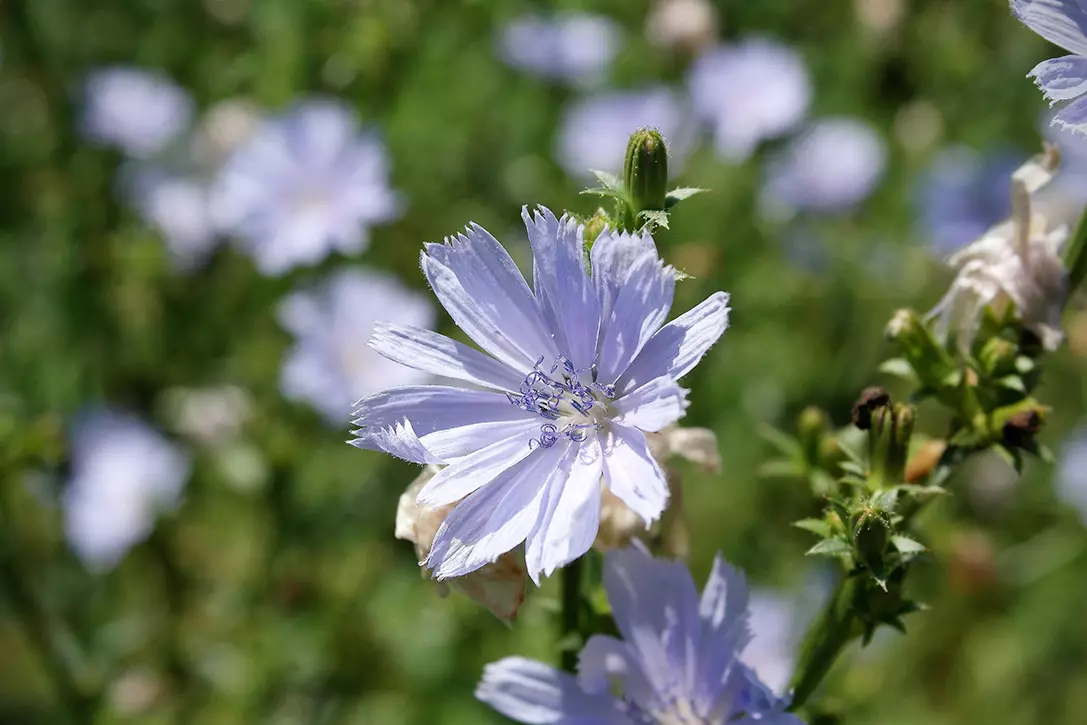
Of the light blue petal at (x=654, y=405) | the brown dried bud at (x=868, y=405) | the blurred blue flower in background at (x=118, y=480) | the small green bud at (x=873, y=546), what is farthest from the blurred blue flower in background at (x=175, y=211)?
the small green bud at (x=873, y=546)

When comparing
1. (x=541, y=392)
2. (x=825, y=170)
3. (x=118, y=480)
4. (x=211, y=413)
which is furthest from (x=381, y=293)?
(x=541, y=392)

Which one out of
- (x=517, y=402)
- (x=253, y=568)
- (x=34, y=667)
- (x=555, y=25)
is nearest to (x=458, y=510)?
(x=517, y=402)

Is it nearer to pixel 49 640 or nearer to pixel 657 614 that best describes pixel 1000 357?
pixel 657 614

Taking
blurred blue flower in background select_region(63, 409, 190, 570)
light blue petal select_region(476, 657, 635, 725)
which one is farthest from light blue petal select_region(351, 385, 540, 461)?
blurred blue flower in background select_region(63, 409, 190, 570)

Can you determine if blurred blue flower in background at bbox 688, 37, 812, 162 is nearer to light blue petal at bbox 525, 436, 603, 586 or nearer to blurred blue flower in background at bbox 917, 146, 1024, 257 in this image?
blurred blue flower in background at bbox 917, 146, 1024, 257

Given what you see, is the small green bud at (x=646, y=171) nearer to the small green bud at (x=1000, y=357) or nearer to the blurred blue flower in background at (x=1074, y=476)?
the small green bud at (x=1000, y=357)
